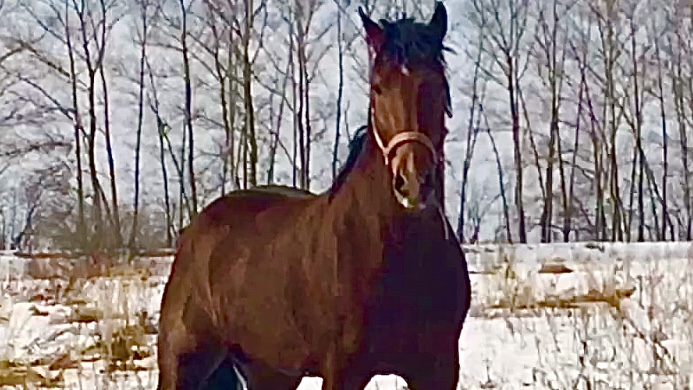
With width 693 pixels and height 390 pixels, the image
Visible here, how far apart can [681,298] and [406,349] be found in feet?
13.5

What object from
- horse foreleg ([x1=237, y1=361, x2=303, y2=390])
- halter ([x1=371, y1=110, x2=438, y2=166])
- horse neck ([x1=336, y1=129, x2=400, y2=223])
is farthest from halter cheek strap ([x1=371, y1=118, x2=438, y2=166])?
horse foreleg ([x1=237, y1=361, x2=303, y2=390])

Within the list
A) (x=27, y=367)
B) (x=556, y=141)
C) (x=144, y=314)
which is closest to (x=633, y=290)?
(x=144, y=314)

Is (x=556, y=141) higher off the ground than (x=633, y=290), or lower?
higher

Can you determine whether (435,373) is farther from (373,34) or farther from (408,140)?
(373,34)

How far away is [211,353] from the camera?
355 centimetres

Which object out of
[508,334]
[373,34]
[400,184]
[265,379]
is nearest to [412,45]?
[373,34]

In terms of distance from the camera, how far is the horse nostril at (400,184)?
7.85 feet

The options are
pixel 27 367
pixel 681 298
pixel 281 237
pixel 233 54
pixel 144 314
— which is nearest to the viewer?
pixel 281 237

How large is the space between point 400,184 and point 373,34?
51 cm

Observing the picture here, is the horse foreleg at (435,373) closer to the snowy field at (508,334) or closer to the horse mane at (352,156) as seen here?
the horse mane at (352,156)

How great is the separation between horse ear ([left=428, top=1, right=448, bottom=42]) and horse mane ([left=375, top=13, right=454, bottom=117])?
1 cm

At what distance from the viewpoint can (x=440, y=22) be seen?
2695 millimetres

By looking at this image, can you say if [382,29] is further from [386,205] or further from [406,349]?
[406,349]

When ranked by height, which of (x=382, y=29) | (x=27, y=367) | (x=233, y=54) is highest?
(x=233, y=54)
